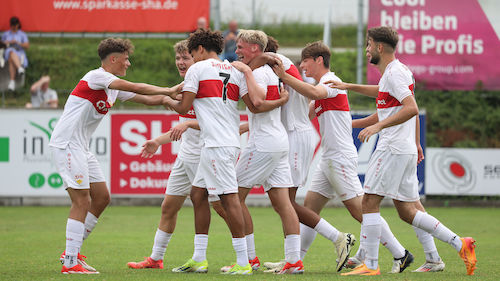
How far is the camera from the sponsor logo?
18297mm

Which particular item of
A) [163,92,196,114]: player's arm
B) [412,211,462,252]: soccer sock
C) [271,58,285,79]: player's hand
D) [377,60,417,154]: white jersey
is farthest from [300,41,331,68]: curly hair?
[412,211,462,252]: soccer sock

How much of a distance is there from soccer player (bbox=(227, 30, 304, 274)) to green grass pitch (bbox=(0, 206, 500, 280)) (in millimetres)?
434

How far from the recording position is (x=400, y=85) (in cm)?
798

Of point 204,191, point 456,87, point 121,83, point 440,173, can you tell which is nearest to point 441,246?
point 204,191

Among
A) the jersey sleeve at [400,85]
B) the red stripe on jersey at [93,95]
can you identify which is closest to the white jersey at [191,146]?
the red stripe on jersey at [93,95]

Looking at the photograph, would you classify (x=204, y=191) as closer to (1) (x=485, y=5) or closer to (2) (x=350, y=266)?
(2) (x=350, y=266)

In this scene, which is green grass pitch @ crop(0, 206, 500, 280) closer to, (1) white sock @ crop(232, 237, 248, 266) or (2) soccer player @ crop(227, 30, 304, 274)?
(1) white sock @ crop(232, 237, 248, 266)

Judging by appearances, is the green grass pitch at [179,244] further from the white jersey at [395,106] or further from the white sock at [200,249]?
the white jersey at [395,106]

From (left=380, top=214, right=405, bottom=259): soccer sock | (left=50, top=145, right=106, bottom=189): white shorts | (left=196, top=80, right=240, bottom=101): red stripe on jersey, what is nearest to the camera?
(left=196, top=80, right=240, bottom=101): red stripe on jersey

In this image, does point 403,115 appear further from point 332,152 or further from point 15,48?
point 15,48

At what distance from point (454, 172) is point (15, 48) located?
448 inches

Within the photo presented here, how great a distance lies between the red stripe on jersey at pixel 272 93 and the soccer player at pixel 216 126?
17.9 inches

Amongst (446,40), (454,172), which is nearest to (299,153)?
(454,172)

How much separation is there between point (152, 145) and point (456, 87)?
46.0 ft
